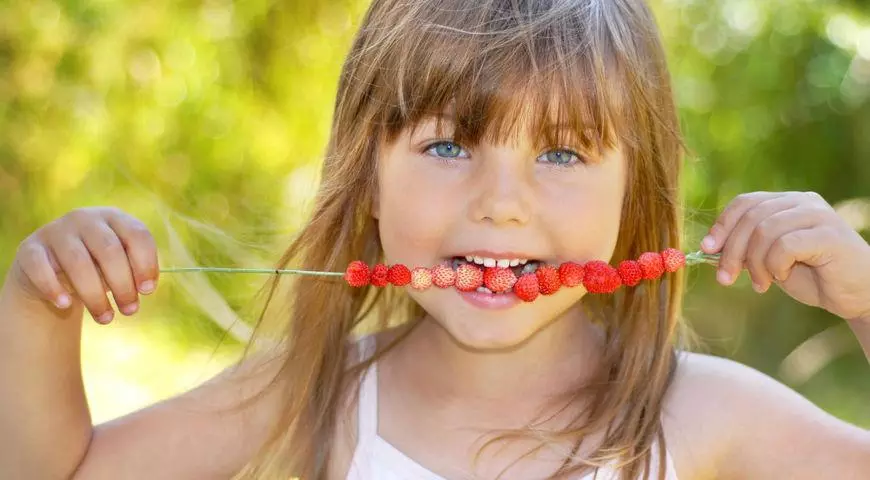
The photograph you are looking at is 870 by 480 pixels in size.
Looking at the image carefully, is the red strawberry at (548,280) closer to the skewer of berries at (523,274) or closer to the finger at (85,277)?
the skewer of berries at (523,274)

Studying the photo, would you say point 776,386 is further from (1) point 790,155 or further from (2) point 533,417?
(1) point 790,155

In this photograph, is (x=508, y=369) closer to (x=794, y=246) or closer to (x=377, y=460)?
(x=377, y=460)

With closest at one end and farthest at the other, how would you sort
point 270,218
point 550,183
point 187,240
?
1. point 550,183
2. point 187,240
3. point 270,218

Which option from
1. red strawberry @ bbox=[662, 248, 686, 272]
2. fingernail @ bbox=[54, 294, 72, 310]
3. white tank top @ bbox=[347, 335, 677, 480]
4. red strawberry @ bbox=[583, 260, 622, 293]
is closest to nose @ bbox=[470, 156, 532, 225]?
red strawberry @ bbox=[583, 260, 622, 293]

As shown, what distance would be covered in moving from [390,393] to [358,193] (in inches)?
10.7

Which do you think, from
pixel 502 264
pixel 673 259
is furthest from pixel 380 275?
pixel 673 259

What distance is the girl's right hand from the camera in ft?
4.16

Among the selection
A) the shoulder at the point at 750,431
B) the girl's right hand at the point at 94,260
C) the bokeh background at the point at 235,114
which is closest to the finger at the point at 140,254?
the girl's right hand at the point at 94,260

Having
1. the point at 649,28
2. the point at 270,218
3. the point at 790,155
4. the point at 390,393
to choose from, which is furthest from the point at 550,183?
the point at 790,155

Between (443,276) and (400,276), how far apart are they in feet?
0.20

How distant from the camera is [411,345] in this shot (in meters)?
1.58

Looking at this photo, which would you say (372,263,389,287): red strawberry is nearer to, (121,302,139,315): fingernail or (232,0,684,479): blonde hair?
(232,0,684,479): blonde hair

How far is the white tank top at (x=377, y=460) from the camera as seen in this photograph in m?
1.42

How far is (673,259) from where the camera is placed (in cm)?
141
